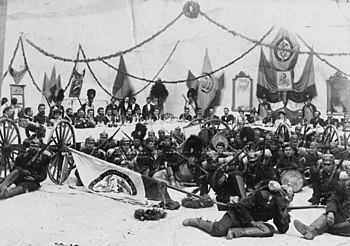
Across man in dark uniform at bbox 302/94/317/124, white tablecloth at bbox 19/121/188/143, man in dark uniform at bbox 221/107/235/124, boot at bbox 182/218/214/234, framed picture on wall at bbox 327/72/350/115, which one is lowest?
boot at bbox 182/218/214/234

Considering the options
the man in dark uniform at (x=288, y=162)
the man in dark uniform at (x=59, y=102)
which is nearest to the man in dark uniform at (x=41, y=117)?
the man in dark uniform at (x=59, y=102)

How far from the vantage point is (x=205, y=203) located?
9680 mm

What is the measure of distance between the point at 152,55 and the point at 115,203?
21.0 ft

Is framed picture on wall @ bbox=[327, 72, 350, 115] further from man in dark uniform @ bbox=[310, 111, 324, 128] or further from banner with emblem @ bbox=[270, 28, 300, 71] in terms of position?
banner with emblem @ bbox=[270, 28, 300, 71]

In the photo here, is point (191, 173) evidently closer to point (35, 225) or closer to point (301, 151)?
point (301, 151)

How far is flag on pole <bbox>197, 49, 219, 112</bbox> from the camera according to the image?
15219 mm

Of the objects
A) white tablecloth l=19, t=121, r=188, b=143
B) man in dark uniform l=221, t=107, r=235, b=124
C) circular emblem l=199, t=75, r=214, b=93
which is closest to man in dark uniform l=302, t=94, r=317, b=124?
man in dark uniform l=221, t=107, r=235, b=124

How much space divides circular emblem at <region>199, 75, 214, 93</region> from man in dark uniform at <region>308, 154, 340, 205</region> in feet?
19.1

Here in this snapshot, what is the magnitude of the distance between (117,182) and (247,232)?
301 centimetres

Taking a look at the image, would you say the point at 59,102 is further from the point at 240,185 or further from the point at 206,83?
the point at 240,185

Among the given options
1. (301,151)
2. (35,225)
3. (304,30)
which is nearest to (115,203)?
(35,225)

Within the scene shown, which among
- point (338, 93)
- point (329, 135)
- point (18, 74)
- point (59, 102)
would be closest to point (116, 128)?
point (59, 102)

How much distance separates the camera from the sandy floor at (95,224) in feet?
26.4

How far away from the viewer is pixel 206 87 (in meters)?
15.3
